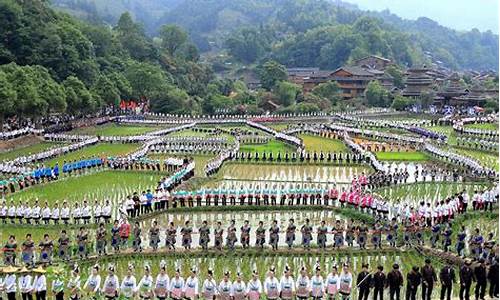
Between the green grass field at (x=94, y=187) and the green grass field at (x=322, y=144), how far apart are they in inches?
648

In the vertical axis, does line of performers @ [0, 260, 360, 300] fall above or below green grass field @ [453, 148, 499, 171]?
above

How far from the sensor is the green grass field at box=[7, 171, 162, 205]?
31812mm

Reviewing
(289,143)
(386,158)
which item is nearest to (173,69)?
(289,143)

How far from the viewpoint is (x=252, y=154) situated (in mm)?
46094

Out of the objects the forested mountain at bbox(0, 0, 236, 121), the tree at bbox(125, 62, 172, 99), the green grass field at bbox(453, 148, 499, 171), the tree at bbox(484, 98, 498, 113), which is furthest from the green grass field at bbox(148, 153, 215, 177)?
the tree at bbox(484, 98, 498, 113)

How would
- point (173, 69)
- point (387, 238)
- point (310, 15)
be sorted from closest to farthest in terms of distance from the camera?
1. point (387, 238)
2. point (173, 69)
3. point (310, 15)

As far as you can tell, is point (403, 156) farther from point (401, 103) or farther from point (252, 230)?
point (401, 103)

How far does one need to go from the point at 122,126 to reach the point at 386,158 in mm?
31165

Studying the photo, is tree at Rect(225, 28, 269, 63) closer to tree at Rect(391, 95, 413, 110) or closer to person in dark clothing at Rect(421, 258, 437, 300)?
tree at Rect(391, 95, 413, 110)

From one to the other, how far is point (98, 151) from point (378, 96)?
50.7m

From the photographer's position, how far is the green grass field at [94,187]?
31812 mm

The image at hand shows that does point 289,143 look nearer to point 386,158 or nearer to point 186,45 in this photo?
point 386,158

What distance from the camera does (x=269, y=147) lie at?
51938 millimetres

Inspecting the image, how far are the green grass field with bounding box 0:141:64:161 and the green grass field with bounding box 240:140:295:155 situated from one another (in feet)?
48.9
